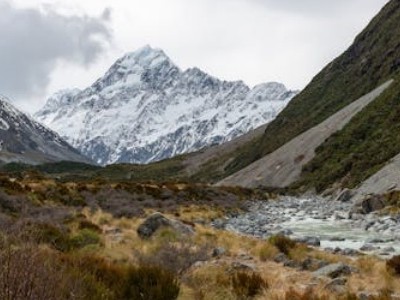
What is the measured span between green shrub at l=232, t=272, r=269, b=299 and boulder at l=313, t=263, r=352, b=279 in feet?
7.54

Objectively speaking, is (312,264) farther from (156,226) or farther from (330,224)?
(330,224)

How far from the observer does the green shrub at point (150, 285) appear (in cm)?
967

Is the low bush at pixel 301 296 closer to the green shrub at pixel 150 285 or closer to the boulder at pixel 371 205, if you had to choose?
the green shrub at pixel 150 285

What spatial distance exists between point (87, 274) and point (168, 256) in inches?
196

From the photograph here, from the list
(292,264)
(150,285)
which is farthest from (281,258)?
(150,285)

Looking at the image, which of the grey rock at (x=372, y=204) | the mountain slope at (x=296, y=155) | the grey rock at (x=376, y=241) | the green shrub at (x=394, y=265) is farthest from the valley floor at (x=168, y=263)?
the mountain slope at (x=296, y=155)

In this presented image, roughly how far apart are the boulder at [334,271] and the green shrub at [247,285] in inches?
90.5

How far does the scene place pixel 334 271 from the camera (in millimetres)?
13703

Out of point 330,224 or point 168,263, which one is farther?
point 330,224

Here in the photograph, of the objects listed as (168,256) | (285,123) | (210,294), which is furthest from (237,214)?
(285,123)

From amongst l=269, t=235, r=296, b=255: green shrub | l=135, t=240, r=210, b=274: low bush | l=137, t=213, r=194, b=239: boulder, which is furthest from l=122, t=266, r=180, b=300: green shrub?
l=137, t=213, r=194, b=239: boulder

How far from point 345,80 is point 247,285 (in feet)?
465

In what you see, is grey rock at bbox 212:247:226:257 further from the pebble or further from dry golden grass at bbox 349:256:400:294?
the pebble

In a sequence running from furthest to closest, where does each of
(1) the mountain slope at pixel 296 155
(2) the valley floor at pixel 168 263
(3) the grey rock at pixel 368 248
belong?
(1) the mountain slope at pixel 296 155 < (3) the grey rock at pixel 368 248 < (2) the valley floor at pixel 168 263
